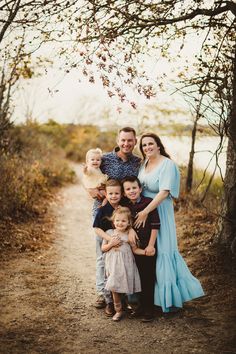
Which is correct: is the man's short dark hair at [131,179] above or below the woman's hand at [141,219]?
above

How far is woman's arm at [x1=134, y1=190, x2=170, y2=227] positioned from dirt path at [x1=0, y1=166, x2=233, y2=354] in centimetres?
115

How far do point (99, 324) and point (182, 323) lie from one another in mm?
936

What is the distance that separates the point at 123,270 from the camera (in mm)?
4477

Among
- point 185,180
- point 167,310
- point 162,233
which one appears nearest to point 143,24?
point 162,233

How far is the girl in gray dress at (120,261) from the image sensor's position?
446cm

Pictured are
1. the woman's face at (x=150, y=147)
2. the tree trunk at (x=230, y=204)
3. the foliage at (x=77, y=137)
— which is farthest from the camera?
the foliage at (x=77, y=137)

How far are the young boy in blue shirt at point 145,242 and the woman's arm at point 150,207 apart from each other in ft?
0.24

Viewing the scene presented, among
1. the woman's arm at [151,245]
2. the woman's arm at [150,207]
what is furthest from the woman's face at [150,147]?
the woman's arm at [151,245]

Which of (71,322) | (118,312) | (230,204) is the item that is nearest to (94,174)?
(118,312)

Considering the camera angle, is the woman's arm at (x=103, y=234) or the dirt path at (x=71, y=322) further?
the woman's arm at (x=103, y=234)

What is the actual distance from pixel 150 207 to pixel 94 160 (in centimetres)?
97

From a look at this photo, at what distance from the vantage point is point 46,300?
5.21m

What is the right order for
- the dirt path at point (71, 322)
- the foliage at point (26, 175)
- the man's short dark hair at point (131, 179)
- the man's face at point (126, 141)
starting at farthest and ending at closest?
the foliage at point (26, 175) < the man's face at point (126, 141) < the man's short dark hair at point (131, 179) < the dirt path at point (71, 322)

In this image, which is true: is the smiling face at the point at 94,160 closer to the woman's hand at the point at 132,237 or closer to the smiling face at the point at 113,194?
the smiling face at the point at 113,194
